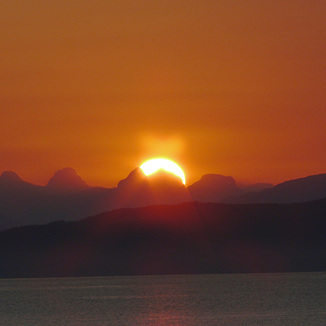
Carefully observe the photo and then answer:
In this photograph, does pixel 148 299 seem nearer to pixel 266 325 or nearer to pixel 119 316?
pixel 119 316

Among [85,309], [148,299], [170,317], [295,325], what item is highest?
[148,299]

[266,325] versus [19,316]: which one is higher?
[19,316]

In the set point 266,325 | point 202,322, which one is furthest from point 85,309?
point 266,325

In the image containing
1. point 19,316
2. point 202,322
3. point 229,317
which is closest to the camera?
point 202,322

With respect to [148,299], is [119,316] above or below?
below

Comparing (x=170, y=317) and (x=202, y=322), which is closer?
(x=202, y=322)

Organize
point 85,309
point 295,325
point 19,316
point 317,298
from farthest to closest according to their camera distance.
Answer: point 317,298
point 85,309
point 19,316
point 295,325

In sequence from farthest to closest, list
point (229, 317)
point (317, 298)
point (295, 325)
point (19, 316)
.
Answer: point (317, 298) → point (19, 316) → point (229, 317) → point (295, 325)

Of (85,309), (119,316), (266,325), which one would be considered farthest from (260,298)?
(266,325)

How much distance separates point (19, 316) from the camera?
138 m

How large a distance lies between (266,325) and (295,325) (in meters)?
3.48

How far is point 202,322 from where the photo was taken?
11819 cm

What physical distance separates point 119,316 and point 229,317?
53.2 feet

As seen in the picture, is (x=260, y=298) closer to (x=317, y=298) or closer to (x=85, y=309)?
(x=317, y=298)
